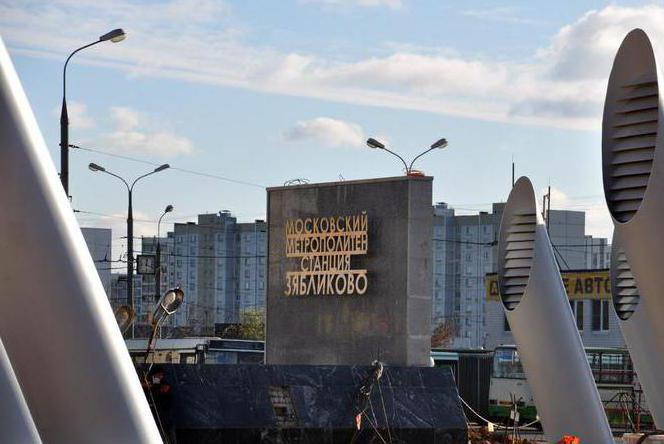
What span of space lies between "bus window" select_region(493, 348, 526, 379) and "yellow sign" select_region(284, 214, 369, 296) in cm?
1919

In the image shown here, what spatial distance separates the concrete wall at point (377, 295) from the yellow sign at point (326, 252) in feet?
0.31

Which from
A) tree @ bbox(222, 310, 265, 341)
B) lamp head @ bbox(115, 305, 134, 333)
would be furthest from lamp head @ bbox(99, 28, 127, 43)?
tree @ bbox(222, 310, 265, 341)

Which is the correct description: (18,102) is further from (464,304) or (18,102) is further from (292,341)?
(464,304)

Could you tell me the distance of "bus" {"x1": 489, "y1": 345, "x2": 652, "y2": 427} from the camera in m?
38.7

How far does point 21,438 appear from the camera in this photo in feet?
26.4

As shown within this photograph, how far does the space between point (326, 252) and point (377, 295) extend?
1144mm

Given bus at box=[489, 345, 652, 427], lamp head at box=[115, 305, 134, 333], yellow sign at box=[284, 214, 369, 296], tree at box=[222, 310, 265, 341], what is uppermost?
yellow sign at box=[284, 214, 369, 296]

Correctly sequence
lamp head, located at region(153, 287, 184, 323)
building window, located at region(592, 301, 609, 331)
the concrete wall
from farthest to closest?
building window, located at region(592, 301, 609, 331), the concrete wall, lamp head, located at region(153, 287, 184, 323)

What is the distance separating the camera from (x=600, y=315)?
188ft

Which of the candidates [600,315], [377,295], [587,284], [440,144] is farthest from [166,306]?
→ [600,315]

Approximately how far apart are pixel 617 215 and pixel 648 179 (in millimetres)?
366

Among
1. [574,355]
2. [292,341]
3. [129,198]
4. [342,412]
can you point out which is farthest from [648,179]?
[129,198]

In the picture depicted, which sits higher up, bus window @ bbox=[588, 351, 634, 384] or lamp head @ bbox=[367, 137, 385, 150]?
lamp head @ bbox=[367, 137, 385, 150]

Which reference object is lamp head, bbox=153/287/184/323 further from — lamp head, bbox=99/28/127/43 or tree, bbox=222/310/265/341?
tree, bbox=222/310/265/341
